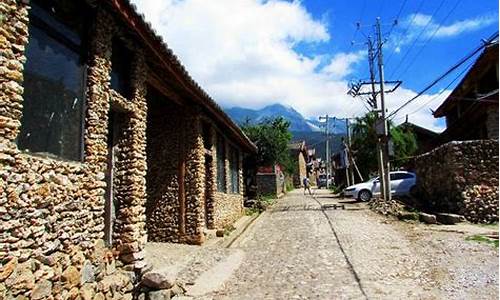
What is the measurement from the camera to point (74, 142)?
5824 mm

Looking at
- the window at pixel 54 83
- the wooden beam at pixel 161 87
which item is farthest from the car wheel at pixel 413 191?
the window at pixel 54 83

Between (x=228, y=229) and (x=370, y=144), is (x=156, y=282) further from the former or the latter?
(x=370, y=144)

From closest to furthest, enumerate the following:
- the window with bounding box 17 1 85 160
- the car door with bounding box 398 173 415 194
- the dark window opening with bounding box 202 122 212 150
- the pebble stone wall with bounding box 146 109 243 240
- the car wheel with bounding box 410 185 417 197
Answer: the window with bounding box 17 1 85 160 < the pebble stone wall with bounding box 146 109 243 240 < the dark window opening with bounding box 202 122 212 150 < the car wheel with bounding box 410 185 417 197 < the car door with bounding box 398 173 415 194

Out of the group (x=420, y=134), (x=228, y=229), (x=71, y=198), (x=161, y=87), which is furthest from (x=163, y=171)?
(x=420, y=134)

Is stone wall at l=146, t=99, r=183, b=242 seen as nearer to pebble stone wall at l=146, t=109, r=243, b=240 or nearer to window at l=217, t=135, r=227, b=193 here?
pebble stone wall at l=146, t=109, r=243, b=240

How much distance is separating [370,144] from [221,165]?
22214 millimetres

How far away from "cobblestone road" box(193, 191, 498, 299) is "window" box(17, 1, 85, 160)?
134 inches

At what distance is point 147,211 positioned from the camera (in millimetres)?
12242

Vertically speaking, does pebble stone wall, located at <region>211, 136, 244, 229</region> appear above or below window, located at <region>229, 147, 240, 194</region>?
below

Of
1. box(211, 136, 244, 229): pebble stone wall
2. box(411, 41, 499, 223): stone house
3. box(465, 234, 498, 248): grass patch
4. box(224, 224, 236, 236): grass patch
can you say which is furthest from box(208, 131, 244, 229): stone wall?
box(411, 41, 499, 223): stone house

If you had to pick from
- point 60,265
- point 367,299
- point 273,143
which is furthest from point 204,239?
point 273,143

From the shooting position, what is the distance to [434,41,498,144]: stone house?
730 inches

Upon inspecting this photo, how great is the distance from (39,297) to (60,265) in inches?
21.7

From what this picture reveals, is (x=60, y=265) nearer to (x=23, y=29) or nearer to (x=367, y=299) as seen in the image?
(x=23, y=29)
